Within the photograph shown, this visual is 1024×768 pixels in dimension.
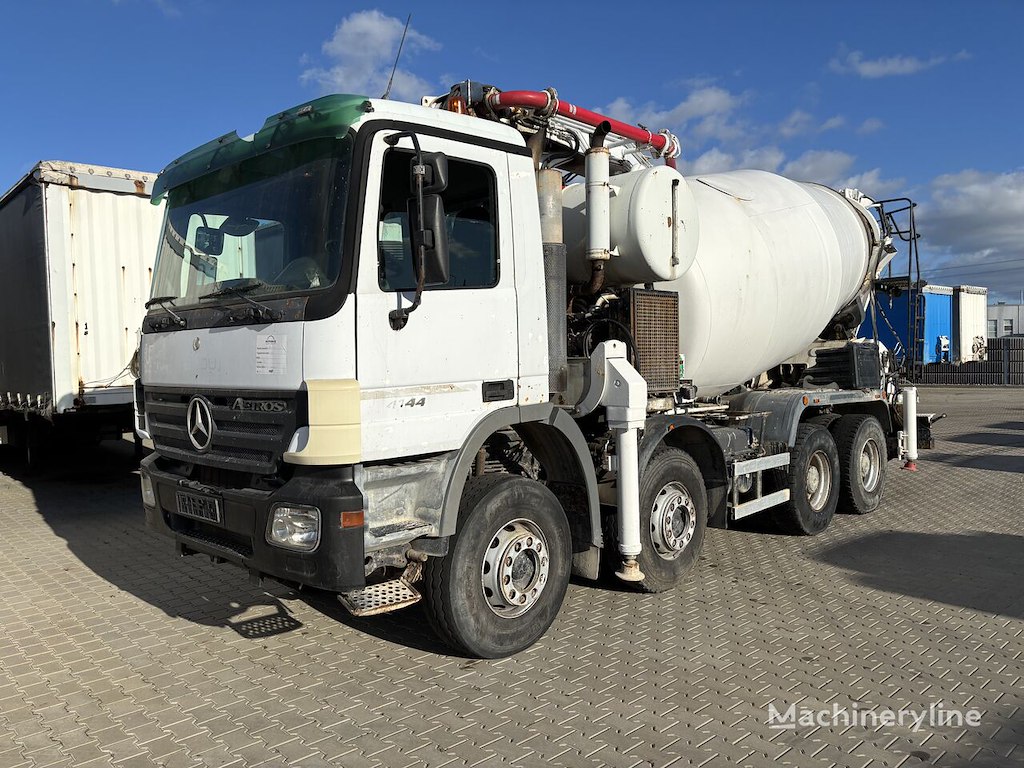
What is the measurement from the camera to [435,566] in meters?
4.16

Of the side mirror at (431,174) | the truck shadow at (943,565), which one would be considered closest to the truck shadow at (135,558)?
the side mirror at (431,174)

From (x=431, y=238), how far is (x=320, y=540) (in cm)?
153

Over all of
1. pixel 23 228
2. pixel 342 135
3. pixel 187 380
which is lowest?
pixel 187 380

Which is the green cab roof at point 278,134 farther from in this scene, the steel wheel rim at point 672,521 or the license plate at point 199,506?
the steel wheel rim at point 672,521

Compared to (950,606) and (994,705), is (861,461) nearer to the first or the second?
(950,606)

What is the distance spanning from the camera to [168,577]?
6.22 m

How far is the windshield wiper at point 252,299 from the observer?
376 cm

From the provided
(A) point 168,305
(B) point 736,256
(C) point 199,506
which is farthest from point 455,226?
(B) point 736,256

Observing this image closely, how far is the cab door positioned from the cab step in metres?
0.70

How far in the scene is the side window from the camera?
3.86m

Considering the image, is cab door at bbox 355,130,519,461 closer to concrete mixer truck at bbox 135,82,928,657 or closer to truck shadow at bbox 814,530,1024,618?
concrete mixer truck at bbox 135,82,928,657

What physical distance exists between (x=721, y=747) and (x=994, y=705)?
1.50 metres

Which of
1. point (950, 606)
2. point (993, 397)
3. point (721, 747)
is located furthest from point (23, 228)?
point (993, 397)

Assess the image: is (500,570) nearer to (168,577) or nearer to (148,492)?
(148,492)
